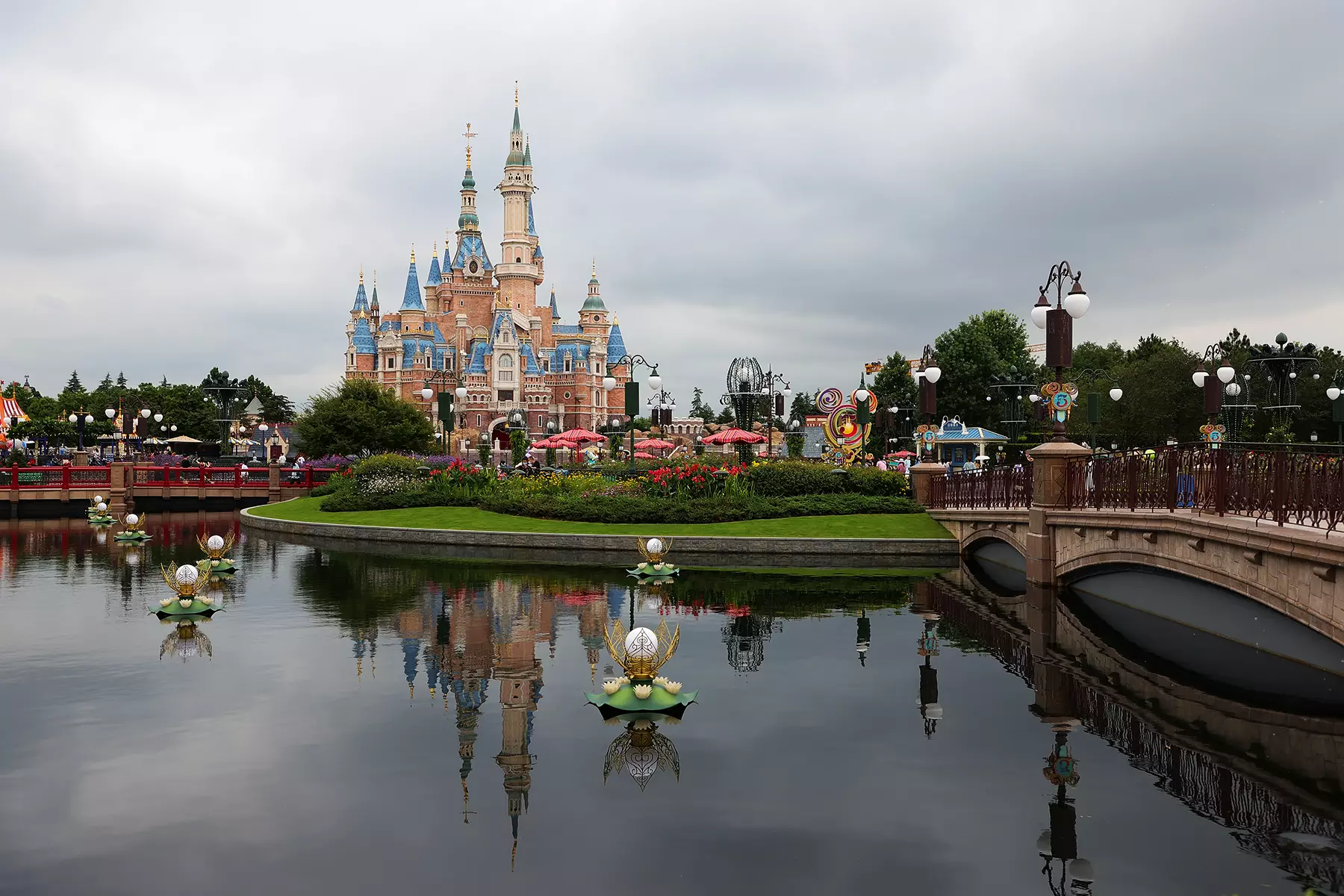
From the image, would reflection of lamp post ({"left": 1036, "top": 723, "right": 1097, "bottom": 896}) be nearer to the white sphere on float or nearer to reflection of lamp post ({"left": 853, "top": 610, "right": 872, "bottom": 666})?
reflection of lamp post ({"left": 853, "top": 610, "right": 872, "bottom": 666})

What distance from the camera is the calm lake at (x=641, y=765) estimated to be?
23.5ft

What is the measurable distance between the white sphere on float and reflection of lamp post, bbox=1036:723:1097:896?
4.57m

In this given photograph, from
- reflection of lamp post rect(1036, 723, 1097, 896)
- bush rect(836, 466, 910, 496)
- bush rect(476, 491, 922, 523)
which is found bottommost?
reflection of lamp post rect(1036, 723, 1097, 896)

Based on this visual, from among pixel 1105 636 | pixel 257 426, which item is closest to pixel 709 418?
pixel 257 426

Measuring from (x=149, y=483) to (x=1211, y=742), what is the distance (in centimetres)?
5070

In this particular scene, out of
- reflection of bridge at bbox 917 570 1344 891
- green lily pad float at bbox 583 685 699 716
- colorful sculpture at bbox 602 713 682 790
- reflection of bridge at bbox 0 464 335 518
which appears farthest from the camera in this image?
reflection of bridge at bbox 0 464 335 518

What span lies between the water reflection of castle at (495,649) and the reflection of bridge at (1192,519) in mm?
8463

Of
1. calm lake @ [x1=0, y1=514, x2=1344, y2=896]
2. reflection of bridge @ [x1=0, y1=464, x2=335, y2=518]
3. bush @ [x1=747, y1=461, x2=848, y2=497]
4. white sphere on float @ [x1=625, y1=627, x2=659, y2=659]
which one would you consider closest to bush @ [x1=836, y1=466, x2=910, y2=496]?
bush @ [x1=747, y1=461, x2=848, y2=497]

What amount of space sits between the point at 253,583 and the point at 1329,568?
21.1m

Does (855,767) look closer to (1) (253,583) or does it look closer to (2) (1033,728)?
(2) (1033,728)

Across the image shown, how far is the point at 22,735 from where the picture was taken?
10.1m

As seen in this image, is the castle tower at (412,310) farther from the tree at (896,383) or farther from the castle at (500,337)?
the tree at (896,383)

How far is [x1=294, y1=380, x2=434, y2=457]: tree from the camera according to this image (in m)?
52.0

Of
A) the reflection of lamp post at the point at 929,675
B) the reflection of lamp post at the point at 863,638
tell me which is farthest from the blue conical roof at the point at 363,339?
the reflection of lamp post at the point at 929,675
